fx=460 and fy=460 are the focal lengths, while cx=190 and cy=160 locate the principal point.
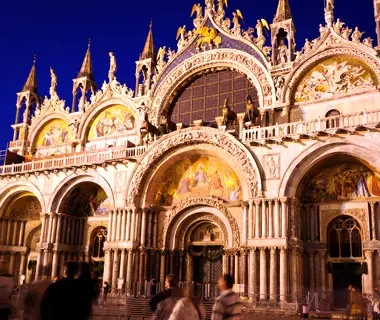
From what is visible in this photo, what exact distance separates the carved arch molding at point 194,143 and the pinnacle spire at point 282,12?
812cm

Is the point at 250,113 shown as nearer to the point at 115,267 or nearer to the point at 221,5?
the point at 221,5

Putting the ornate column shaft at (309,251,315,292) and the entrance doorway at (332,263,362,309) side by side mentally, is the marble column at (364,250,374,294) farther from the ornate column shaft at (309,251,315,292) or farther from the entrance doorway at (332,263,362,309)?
the ornate column shaft at (309,251,315,292)

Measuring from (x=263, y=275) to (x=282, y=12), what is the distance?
1490 cm

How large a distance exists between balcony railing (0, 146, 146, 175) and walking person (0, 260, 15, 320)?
1809 centimetres

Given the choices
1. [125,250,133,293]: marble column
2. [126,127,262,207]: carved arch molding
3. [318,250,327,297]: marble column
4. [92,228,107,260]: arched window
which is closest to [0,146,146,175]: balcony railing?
[126,127,262,207]: carved arch molding

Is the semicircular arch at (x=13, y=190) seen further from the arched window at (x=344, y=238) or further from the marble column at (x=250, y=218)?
the arched window at (x=344, y=238)

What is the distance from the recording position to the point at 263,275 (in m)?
20.2

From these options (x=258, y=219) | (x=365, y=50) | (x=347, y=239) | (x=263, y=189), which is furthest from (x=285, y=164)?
(x=365, y=50)

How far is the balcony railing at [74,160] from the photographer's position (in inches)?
1025

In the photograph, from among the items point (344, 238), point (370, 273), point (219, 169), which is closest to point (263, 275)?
point (344, 238)

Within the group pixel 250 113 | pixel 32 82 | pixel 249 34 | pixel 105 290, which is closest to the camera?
pixel 105 290

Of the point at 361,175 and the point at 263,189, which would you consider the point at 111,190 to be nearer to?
the point at 263,189

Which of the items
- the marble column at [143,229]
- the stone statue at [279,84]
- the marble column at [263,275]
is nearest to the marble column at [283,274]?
the marble column at [263,275]

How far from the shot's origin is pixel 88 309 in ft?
18.2
